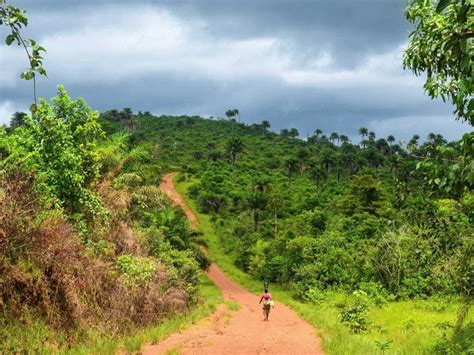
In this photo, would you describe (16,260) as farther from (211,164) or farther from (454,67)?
(211,164)

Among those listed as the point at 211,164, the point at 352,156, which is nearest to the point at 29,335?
the point at 211,164

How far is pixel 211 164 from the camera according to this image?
332 feet

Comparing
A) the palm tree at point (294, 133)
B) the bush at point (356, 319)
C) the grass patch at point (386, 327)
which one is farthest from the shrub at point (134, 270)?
the palm tree at point (294, 133)

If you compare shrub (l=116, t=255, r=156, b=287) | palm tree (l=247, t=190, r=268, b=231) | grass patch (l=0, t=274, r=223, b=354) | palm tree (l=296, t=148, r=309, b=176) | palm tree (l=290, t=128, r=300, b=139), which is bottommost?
grass patch (l=0, t=274, r=223, b=354)

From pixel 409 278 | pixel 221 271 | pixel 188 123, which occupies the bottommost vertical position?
pixel 221 271

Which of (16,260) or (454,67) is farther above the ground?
(454,67)

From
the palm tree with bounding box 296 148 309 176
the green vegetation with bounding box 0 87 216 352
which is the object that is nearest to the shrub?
the green vegetation with bounding box 0 87 216 352

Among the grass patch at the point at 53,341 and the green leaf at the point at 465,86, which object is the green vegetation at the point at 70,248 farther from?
the green leaf at the point at 465,86

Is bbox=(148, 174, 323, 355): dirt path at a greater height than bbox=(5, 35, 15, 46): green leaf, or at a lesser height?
lesser

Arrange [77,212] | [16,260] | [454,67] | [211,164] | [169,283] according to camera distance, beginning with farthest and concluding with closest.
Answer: [211,164], [169,283], [77,212], [16,260], [454,67]

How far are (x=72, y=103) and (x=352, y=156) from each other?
93.3 metres

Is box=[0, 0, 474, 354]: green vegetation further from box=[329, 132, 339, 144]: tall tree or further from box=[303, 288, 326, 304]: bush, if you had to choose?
box=[329, 132, 339, 144]: tall tree

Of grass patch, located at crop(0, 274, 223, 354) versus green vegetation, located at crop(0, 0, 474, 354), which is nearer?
green vegetation, located at crop(0, 0, 474, 354)

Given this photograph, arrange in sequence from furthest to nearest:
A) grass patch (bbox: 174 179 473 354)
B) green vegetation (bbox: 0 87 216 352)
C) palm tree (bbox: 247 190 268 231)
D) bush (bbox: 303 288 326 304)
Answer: palm tree (bbox: 247 190 268 231), bush (bbox: 303 288 326 304), grass patch (bbox: 174 179 473 354), green vegetation (bbox: 0 87 216 352)
